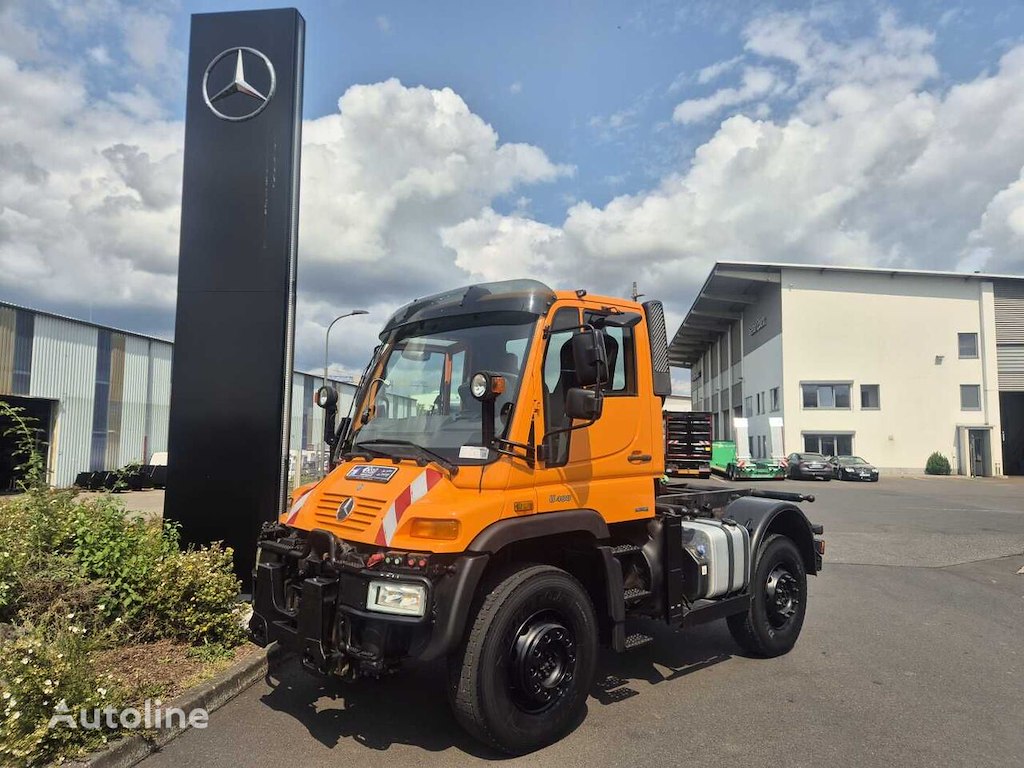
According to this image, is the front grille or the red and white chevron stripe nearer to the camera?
the red and white chevron stripe

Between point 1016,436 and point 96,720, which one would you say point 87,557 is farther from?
point 1016,436

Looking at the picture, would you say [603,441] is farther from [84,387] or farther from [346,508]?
[84,387]

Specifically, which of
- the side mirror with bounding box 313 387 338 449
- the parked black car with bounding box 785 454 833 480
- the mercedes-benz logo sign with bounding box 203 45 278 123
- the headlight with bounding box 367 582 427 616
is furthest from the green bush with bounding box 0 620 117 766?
the parked black car with bounding box 785 454 833 480

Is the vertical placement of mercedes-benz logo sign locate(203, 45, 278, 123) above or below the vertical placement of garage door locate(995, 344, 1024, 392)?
below

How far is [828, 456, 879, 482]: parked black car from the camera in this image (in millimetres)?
33312

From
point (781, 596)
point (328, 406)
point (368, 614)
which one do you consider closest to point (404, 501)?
point (368, 614)

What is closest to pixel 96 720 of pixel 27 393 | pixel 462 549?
pixel 462 549

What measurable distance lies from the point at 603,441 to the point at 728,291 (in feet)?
154

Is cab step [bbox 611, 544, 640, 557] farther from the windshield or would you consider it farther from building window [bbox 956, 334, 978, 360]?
building window [bbox 956, 334, 978, 360]

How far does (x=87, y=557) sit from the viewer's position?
5.26 meters

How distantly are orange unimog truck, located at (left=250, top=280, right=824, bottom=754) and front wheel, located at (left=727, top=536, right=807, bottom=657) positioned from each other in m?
0.20

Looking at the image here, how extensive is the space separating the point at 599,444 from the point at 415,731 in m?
2.12

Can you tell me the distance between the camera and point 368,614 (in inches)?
138

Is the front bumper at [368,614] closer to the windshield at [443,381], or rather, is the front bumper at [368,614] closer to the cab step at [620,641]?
the windshield at [443,381]
